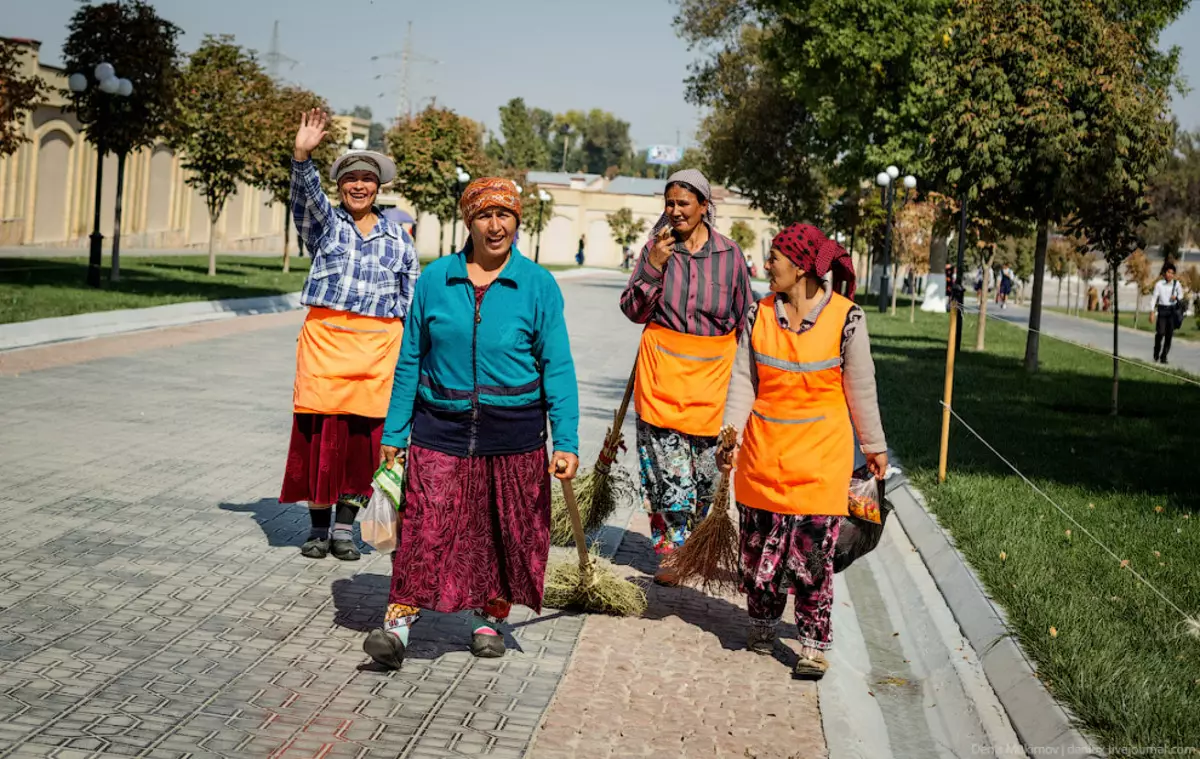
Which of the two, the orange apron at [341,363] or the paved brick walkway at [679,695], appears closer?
the paved brick walkway at [679,695]

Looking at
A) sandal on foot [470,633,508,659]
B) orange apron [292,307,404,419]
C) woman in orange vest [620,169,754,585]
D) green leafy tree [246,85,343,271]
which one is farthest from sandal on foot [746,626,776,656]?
green leafy tree [246,85,343,271]

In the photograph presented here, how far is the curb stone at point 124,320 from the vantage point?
Result: 55.8 ft

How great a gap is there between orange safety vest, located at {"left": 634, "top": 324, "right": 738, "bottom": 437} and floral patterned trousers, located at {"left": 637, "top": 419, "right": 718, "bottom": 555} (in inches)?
3.3

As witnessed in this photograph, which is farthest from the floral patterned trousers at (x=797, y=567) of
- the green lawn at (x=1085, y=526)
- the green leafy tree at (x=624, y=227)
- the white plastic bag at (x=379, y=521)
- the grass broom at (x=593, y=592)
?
the green leafy tree at (x=624, y=227)

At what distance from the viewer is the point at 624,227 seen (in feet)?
327

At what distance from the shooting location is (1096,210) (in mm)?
18312

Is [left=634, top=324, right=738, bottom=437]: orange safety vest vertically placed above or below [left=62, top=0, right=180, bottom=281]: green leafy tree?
below

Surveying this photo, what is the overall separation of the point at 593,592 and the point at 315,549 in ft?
5.46

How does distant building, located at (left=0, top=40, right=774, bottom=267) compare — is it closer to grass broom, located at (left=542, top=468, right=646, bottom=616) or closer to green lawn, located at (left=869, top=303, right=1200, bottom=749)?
green lawn, located at (left=869, top=303, right=1200, bottom=749)

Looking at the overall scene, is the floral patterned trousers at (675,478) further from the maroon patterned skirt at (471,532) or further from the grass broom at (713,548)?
the maroon patterned skirt at (471,532)

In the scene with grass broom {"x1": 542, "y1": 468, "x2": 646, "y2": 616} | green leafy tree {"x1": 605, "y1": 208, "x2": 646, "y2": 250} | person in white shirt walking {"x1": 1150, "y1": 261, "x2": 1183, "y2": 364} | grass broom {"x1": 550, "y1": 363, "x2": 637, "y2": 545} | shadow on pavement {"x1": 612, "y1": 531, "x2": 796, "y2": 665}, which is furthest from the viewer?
green leafy tree {"x1": 605, "y1": 208, "x2": 646, "y2": 250}

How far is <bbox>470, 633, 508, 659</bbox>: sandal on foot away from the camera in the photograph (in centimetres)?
592

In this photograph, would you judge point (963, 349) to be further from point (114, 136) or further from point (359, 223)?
point (359, 223)

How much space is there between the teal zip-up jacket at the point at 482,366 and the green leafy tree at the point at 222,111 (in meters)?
28.9
